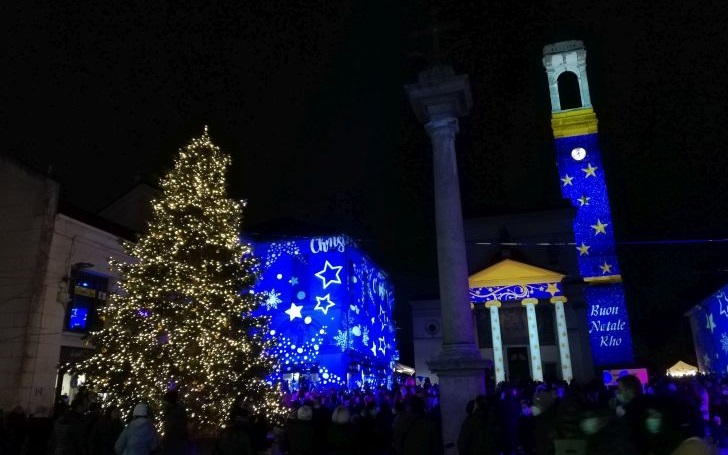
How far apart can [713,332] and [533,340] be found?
1964 cm

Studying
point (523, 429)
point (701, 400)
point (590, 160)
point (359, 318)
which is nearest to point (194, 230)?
point (523, 429)

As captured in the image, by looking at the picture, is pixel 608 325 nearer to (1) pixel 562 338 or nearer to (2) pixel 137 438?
(1) pixel 562 338

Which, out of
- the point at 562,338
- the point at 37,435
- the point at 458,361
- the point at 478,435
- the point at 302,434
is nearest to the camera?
the point at 302,434

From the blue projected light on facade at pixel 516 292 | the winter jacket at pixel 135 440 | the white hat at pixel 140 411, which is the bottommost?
the winter jacket at pixel 135 440

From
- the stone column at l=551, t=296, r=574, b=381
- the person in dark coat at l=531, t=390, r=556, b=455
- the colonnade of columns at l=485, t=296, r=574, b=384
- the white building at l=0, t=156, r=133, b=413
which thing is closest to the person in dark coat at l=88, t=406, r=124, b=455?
the person in dark coat at l=531, t=390, r=556, b=455

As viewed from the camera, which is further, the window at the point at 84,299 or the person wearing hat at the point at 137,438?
the window at the point at 84,299

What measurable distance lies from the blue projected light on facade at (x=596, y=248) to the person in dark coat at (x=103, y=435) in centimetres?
3281

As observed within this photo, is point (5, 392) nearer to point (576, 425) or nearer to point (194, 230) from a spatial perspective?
point (194, 230)

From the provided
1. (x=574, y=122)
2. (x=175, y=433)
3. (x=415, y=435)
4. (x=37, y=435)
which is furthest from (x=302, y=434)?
(x=574, y=122)

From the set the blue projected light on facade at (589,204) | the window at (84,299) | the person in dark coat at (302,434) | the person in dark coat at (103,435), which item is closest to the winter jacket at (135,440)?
the person in dark coat at (302,434)

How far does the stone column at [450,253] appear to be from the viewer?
36.4ft

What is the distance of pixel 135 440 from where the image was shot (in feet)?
22.3

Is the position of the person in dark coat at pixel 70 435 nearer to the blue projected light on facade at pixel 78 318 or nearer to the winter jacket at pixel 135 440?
the winter jacket at pixel 135 440

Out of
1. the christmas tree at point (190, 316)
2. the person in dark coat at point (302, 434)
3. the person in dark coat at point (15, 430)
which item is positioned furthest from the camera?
the christmas tree at point (190, 316)
